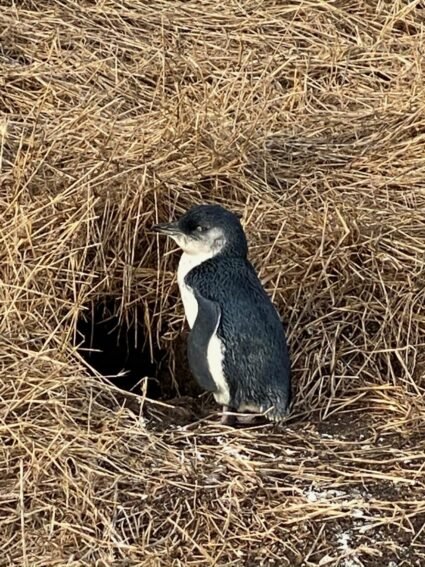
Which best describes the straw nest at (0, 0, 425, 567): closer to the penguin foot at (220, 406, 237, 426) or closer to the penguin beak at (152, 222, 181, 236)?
the penguin foot at (220, 406, 237, 426)

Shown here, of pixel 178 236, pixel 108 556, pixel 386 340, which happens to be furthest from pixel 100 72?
pixel 108 556

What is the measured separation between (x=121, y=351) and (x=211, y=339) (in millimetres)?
666

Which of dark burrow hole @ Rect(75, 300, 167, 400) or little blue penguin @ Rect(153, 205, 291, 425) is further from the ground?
little blue penguin @ Rect(153, 205, 291, 425)

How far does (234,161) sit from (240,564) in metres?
1.71

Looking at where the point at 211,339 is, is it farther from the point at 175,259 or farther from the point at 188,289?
the point at 175,259

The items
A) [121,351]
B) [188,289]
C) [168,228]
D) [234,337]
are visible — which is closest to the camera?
[234,337]

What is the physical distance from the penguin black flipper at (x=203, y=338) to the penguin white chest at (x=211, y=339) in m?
0.01

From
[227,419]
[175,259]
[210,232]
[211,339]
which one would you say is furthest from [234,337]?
[175,259]

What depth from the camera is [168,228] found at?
148 inches

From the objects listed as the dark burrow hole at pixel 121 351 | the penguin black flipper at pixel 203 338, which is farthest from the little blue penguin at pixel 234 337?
the dark burrow hole at pixel 121 351

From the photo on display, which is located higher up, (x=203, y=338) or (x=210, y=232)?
(x=210, y=232)

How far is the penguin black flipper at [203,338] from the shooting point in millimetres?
3508

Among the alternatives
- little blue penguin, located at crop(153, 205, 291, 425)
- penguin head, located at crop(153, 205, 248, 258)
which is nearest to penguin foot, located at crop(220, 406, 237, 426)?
little blue penguin, located at crop(153, 205, 291, 425)

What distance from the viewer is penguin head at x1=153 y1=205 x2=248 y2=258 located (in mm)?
3674
